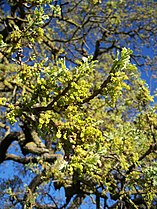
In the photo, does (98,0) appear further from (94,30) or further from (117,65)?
(117,65)

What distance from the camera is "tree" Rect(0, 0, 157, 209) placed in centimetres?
297

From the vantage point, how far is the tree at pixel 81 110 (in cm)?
297

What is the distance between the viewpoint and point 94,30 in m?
13.1

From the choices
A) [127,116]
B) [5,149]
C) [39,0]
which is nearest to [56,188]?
[5,149]

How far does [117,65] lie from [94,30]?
34.6ft

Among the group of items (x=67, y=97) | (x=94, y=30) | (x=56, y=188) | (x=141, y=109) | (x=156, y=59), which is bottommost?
(x=56, y=188)

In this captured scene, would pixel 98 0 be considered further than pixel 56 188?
Yes

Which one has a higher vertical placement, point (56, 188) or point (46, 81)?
point (46, 81)

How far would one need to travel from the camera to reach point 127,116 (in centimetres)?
1146

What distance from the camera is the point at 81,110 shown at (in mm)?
3422

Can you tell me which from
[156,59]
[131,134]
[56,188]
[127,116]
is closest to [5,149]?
[56,188]

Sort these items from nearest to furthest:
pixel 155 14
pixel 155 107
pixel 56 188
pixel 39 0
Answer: pixel 39 0 < pixel 155 107 < pixel 56 188 < pixel 155 14

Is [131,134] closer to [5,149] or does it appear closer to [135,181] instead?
[135,181]

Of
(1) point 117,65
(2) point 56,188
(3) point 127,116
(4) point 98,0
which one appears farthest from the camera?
(3) point 127,116
